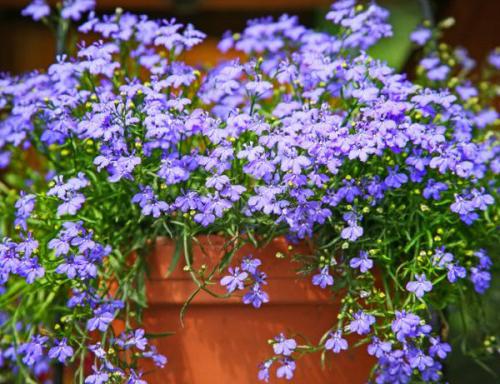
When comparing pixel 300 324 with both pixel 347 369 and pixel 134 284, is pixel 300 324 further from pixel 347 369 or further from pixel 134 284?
pixel 134 284

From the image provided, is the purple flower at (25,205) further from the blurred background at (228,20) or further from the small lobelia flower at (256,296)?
the blurred background at (228,20)

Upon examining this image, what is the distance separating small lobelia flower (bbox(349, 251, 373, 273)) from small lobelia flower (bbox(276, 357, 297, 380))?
0.14 metres

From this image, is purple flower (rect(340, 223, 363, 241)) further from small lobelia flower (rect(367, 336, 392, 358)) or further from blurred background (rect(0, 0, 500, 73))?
blurred background (rect(0, 0, 500, 73))

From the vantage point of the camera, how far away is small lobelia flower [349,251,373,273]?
94 centimetres

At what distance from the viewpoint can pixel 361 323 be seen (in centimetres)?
92

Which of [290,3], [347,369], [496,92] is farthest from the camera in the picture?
[290,3]

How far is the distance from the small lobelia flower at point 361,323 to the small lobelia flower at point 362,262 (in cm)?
5

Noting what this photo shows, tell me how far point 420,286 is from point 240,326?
237mm

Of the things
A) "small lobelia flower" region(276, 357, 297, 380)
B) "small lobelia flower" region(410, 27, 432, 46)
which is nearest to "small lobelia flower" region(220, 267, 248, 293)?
"small lobelia flower" region(276, 357, 297, 380)

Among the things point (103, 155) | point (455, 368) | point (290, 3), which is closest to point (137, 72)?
point (103, 155)

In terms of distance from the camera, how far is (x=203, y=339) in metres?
1.00

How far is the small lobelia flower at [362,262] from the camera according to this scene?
3.09ft

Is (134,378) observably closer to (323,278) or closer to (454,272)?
(323,278)

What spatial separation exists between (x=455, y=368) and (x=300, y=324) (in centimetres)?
54
